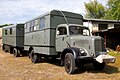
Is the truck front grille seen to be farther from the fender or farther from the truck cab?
the fender

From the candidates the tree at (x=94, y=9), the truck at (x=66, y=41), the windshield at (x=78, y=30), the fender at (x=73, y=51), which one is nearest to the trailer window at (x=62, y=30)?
the truck at (x=66, y=41)

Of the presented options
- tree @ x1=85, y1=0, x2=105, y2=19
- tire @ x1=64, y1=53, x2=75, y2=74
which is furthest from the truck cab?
tree @ x1=85, y1=0, x2=105, y2=19

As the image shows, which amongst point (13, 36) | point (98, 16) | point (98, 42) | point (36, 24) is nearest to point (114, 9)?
point (98, 16)

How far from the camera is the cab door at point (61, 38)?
1197 centimetres

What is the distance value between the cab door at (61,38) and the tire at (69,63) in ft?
3.08

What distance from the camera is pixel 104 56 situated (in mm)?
10352

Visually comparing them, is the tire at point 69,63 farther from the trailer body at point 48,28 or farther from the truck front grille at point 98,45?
the trailer body at point 48,28

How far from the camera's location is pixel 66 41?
11.9m

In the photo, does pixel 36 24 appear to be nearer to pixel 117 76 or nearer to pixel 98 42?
pixel 98 42

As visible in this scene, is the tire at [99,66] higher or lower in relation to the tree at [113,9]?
lower

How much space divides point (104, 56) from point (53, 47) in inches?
141

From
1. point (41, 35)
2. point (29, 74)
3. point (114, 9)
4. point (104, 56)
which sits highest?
point (114, 9)

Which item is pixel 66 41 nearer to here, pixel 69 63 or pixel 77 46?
pixel 77 46

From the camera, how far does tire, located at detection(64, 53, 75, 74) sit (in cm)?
1080
